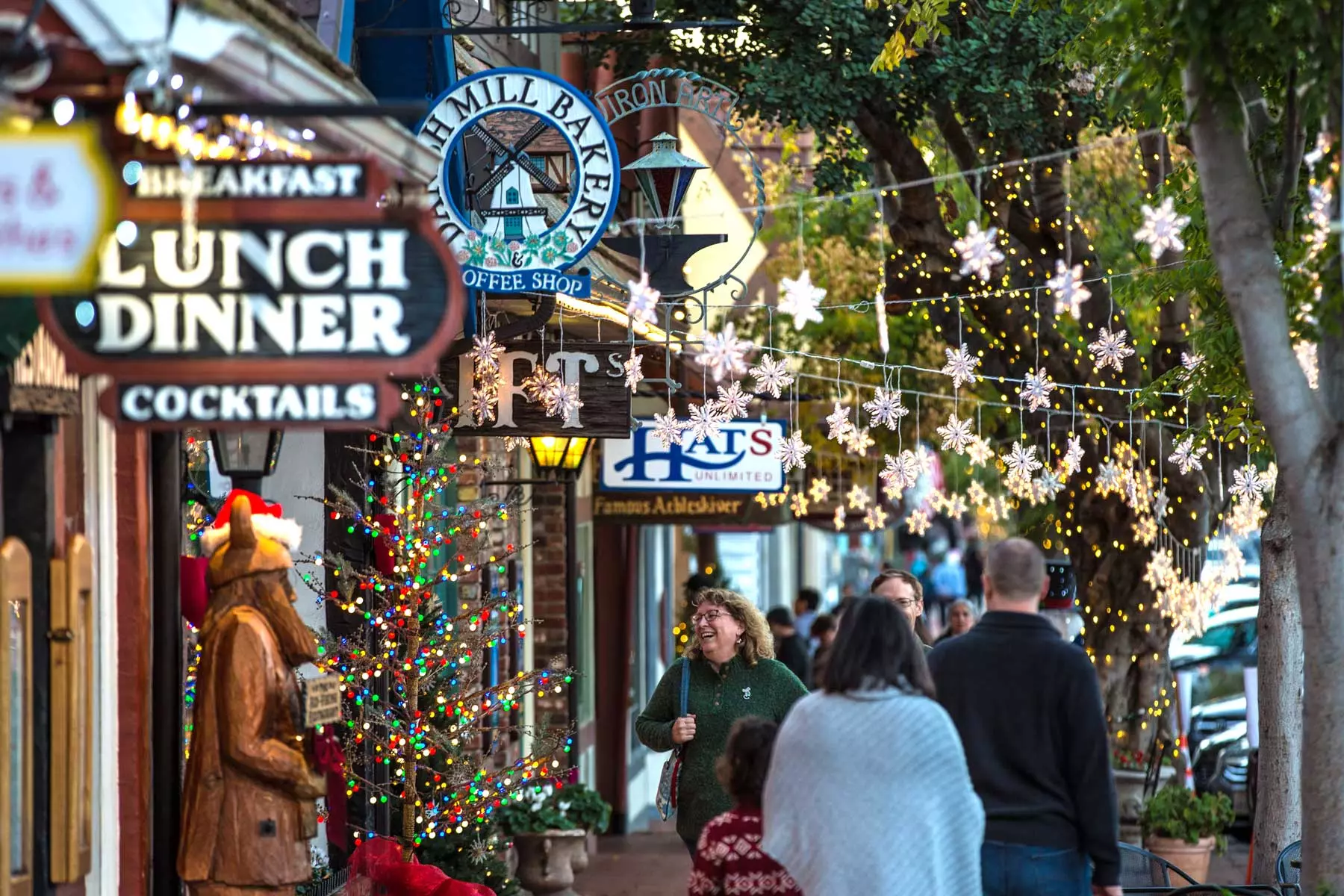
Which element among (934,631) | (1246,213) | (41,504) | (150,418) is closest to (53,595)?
(41,504)

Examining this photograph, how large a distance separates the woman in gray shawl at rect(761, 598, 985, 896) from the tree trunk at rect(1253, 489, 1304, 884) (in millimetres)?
4359

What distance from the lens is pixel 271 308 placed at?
Result: 4.84 meters

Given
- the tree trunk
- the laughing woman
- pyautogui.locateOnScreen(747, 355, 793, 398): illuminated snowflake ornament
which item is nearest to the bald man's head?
the laughing woman

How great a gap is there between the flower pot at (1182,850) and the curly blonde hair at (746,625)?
5.95m

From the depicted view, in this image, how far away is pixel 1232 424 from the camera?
8.91 m

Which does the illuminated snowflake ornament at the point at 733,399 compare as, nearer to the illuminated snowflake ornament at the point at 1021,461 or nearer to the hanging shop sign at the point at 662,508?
the illuminated snowflake ornament at the point at 1021,461

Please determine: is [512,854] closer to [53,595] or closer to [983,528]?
[53,595]

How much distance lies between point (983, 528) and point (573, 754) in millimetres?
10116

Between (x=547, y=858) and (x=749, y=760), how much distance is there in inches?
255

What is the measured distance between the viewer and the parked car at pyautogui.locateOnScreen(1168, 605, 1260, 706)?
19.6 metres

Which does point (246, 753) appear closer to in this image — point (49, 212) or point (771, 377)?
point (49, 212)

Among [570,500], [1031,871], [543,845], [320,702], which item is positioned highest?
[570,500]

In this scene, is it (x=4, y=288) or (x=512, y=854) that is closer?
(x=4, y=288)

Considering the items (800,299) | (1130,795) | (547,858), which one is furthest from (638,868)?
(800,299)
